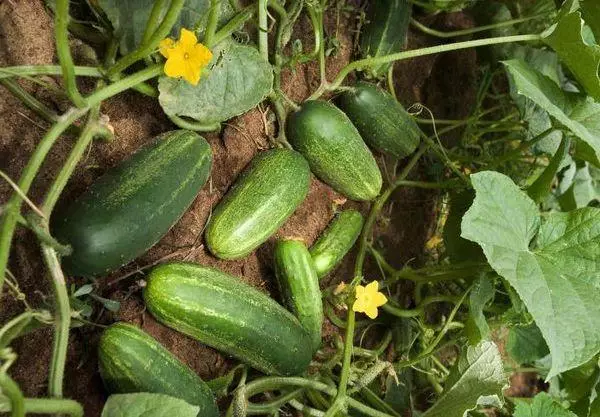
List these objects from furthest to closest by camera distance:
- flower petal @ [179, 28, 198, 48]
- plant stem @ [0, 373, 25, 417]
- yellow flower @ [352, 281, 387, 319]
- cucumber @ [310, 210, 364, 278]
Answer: cucumber @ [310, 210, 364, 278] < yellow flower @ [352, 281, 387, 319] < flower petal @ [179, 28, 198, 48] < plant stem @ [0, 373, 25, 417]

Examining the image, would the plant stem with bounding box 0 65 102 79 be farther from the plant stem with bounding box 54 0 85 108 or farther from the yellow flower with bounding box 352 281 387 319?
the yellow flower with bounding box 352 281 387 319

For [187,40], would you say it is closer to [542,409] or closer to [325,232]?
[325,232]

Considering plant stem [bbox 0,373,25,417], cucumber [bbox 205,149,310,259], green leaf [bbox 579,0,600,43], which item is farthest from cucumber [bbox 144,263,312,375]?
green leaf [bbox 579,0,600,43]

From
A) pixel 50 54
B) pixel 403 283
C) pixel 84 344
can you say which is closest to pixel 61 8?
pixel 50 54

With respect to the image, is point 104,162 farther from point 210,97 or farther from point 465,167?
point 465,167

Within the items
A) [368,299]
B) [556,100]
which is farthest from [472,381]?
[556,100]
